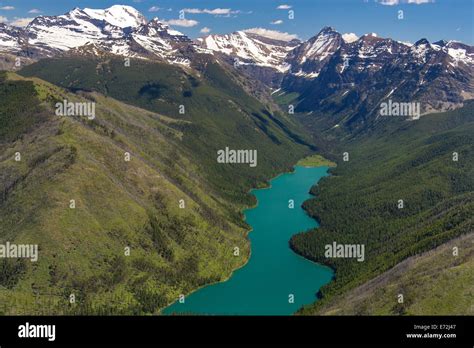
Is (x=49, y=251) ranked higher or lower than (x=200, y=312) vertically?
higher

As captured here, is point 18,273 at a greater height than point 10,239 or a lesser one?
lesser

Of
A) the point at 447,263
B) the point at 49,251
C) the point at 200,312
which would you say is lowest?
the point at 200,312
